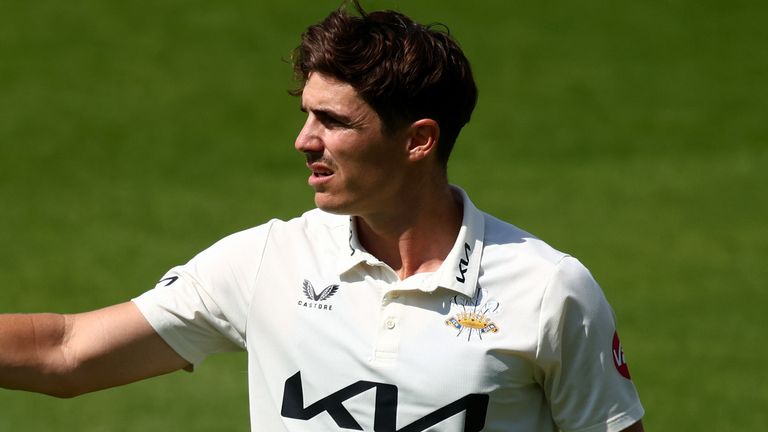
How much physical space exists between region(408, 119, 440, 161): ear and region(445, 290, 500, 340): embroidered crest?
0.43 meters

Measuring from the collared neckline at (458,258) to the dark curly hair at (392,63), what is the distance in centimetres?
27

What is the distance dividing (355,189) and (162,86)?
10125 millimetres

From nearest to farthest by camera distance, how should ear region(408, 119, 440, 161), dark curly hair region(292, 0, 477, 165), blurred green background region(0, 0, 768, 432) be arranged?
dark curly hair region(292, 0, 477, 165) < ear region(408, 119, 440, 161) < blurred green background region(0, 0, 768, 432)

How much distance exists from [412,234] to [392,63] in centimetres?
51

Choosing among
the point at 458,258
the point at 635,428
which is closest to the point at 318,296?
the point at 458,258

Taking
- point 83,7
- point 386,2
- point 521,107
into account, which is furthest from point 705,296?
point 83,7

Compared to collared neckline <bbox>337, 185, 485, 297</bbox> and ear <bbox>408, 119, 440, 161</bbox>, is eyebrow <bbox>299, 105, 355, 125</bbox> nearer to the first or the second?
ear <bbox>408, 119, 440, 161</bbox>

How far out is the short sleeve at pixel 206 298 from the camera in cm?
396

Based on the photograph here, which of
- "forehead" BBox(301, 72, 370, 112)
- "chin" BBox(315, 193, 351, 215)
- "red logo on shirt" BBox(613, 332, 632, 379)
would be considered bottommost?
"red logo on shirt" BBox(613, 332, 632, 379)

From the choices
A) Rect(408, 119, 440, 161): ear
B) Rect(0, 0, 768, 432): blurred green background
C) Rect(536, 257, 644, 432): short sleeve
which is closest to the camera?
Rect(536, 257, 644, 432): short sleeve

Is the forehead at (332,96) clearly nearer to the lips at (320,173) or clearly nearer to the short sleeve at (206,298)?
the lips at (320,173)

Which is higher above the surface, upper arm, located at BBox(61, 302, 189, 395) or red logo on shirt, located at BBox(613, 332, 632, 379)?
upper arm, located at BBox(61, 302, 189, 395)

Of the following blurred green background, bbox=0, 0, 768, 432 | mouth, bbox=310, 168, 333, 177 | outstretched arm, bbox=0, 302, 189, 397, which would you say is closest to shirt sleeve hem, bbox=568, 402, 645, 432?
mouth, bbox=310, 168, 333, 177

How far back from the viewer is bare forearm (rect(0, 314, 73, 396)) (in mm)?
3807
